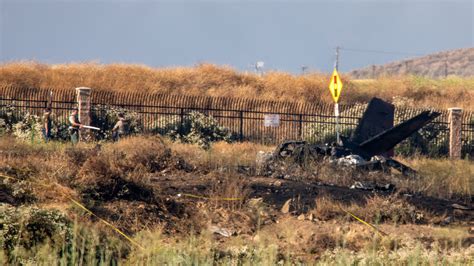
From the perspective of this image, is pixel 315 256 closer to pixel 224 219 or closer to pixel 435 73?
pixel 224 219

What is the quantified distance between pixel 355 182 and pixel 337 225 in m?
3.95

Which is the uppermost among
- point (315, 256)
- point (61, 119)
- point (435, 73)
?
point (435, 73)

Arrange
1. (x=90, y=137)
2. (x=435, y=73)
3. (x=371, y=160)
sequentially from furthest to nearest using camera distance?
1. (x=435, y=73)
2. (x=90, y=137)
3. (x=371, y=160)

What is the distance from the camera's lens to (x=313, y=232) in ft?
46.9

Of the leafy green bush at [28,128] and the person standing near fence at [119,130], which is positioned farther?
the leafy green bush at [28,128]

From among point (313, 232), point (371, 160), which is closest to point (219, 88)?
point (371, 160)

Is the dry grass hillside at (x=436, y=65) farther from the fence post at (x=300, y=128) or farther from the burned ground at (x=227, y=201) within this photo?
the burned ground at (x=227, y=201)

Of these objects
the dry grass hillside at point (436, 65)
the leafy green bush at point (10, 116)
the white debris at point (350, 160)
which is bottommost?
the white debris at point (350, 160)

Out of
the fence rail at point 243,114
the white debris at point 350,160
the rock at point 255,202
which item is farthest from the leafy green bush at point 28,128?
the rock at point 255,202

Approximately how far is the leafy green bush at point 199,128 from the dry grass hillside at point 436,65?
2860 inches

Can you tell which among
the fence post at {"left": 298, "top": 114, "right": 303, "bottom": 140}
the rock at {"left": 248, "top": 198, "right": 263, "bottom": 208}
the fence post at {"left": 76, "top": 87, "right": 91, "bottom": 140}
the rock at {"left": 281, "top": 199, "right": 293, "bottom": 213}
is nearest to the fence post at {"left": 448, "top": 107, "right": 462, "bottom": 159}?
the fence post at {"left": 298, "top": 114, "right": 303, "bottom": 140}

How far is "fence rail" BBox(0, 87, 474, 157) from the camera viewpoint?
32.2 m

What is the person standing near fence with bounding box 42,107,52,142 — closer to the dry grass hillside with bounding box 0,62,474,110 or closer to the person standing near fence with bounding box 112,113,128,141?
the person standing near fence with bounding box 112,113,128,141

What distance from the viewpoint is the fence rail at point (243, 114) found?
32219 millimetres
